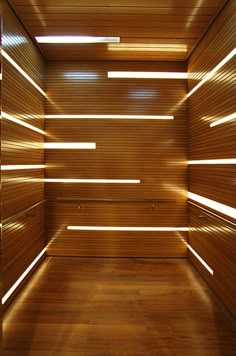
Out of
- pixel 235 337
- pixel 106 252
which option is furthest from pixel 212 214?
pixel 106 252

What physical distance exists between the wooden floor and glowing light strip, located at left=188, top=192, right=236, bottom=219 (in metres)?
1.02

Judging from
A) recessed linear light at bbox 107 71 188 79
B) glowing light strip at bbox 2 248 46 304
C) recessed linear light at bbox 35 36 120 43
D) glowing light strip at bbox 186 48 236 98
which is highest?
recessed linear light at bbox 35 36 120 43

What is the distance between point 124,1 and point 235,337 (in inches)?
138

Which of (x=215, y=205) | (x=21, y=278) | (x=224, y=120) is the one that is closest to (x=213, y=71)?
(x=224, y=120)

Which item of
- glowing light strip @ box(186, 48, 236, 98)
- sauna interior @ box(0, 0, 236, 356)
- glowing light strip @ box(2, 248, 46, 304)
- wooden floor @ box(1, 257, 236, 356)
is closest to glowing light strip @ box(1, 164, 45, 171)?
sauna interior @ box(0, 0, 236, 356)

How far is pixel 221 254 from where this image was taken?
2734 millimetres

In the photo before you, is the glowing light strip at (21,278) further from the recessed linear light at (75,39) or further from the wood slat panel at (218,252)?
the recessed linear light at (75,39)

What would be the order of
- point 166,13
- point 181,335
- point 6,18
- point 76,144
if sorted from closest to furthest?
point 181,335, point 6,18, point 166,13, point 76,144

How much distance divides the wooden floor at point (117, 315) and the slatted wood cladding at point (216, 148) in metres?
0.35

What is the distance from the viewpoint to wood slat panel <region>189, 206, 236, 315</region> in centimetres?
250

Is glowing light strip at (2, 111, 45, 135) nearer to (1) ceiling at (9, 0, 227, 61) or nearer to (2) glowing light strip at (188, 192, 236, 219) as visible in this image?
(1) ceiling at (9, 0, 227, 61)

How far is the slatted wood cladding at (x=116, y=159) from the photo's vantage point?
3979 mm

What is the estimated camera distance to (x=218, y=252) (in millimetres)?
2818

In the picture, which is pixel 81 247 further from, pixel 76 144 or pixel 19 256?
pixel 76 144
